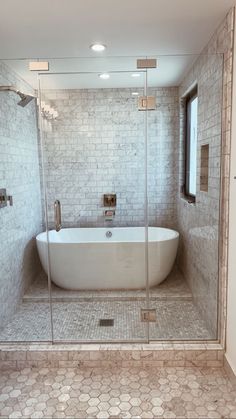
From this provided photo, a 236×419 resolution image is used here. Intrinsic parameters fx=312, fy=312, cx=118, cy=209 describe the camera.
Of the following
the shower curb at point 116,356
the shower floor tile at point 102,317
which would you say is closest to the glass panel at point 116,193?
the shower floor tile at point 102,317

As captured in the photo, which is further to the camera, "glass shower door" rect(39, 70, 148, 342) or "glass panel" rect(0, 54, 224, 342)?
"glass shower door" rect(39, 70, 148, 342)

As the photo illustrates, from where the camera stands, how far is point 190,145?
3689 millimetres

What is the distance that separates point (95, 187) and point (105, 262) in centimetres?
113

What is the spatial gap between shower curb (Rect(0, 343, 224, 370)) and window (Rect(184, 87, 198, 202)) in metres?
1.61

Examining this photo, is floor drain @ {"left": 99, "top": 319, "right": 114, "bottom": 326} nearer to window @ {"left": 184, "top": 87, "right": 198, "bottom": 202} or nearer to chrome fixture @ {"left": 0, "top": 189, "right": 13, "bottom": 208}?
chrome fixture @ {"left": 0, "top": 189, "right": 13, "bottom": 208}

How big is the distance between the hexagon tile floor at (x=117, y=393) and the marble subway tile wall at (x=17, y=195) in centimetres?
73

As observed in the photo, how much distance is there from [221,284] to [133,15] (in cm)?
194

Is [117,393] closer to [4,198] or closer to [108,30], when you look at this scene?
[4,198]

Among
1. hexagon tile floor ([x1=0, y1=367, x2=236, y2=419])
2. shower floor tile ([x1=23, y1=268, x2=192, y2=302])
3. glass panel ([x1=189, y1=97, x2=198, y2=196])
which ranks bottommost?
hexagon tile floor ([x1=0, y1=367, x2=236, y2=419])

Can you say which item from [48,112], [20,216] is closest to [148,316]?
[20,216]

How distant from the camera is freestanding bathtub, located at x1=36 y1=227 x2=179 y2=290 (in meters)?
3.30

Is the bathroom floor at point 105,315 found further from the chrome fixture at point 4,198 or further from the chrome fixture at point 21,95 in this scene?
the chrome fixture at point 21,95

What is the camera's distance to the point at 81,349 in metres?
2.36

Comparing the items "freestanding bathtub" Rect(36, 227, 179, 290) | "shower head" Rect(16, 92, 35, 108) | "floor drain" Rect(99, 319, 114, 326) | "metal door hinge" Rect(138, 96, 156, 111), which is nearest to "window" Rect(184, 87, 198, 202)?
"metal door hinge" Rect(138, 96, 156, 111)
